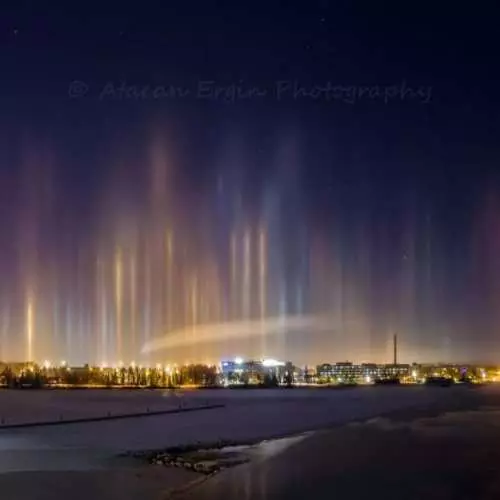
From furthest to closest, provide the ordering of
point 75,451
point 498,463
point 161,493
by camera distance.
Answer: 1. point 75,451
2. point 498,463
3. point 161,493

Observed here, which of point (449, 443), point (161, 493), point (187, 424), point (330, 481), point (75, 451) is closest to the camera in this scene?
point (161, 493)

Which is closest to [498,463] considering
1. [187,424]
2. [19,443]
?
[19,443]

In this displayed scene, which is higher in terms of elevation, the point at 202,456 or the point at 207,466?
the point at 207,466

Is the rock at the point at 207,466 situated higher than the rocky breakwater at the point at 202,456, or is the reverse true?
the rock at the point at 207,466

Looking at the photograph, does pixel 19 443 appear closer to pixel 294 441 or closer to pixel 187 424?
pixel 294 441

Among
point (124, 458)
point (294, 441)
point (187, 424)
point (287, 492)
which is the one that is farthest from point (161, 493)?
point (187, 424)

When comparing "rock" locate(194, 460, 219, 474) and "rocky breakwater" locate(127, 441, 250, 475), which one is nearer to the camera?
"rock" locate(194, 460, 219, 474)

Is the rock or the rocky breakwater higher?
the rock

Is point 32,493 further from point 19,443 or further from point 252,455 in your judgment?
point 19,443

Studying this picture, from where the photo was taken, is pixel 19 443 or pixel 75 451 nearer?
pixel 75 451

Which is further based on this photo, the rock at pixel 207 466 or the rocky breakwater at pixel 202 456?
the rocky breakwater at pixel 202 456

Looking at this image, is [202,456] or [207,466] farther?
[202,456]
